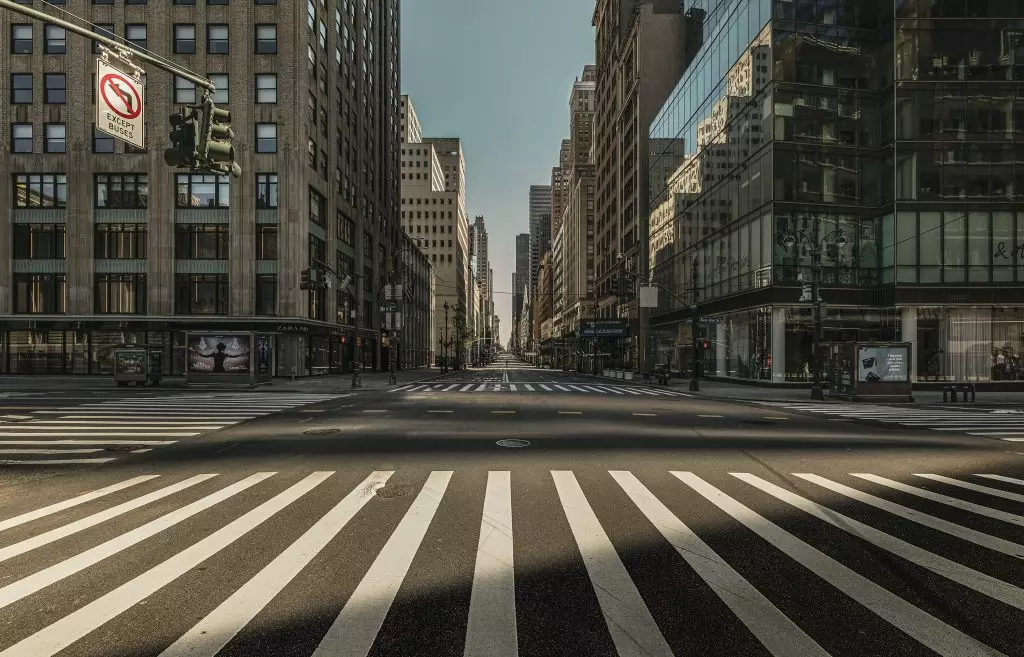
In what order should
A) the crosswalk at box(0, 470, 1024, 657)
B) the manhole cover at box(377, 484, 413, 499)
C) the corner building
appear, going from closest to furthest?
1. the crosswalk at box(0, 470, 1024, 657)
2. the manhole cover at box(377, 484, 413, 499)
3. the corner building

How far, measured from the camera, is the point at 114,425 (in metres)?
13.9

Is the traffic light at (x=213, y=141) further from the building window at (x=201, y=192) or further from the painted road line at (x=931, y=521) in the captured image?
the building window at (x=201, y=192)

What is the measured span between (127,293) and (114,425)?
33.2m

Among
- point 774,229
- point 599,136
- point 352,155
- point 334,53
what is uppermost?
point 599,136

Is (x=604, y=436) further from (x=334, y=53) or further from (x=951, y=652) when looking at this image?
(x=334, y=53)

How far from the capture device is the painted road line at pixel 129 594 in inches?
139

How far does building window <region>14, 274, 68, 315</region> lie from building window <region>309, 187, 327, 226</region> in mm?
20355

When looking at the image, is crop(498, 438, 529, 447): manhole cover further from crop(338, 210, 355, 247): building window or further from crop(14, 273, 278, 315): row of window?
crop(338, 210, 355, 247): building window

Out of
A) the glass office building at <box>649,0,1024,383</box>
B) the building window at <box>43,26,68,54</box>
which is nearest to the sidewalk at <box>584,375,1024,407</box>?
the glass office building at <box>649,0,1024,383</box>

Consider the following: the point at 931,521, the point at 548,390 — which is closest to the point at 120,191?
the point at 548,390

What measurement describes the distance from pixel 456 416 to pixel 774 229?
25.5m

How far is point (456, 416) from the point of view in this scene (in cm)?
1628

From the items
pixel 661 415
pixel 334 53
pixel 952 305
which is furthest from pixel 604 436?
pixel 334 53

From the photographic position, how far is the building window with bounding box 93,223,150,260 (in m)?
39.7
